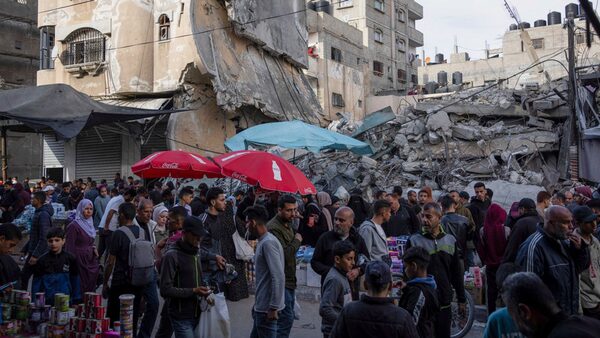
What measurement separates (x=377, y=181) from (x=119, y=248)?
466 inches

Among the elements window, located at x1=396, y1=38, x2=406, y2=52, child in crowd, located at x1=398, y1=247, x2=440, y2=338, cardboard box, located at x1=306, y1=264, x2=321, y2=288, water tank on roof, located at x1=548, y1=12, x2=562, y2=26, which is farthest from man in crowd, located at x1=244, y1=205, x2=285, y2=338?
water tank on roof, located at x1=548, y1=12, x2=562, y2=26

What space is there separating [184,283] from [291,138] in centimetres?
768

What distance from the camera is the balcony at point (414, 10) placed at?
156ft

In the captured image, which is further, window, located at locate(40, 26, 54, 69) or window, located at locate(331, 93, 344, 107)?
window, located at locate(331, 93, 344, 107)

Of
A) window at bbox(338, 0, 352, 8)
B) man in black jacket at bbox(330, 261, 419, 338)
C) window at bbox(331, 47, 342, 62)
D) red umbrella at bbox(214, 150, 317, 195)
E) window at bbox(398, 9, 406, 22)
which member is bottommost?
man in black jacket at bbox(330, 261, 419, 338)

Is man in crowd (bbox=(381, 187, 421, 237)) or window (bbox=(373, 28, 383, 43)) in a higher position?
window (bbox=(373, 28, 383, 43))

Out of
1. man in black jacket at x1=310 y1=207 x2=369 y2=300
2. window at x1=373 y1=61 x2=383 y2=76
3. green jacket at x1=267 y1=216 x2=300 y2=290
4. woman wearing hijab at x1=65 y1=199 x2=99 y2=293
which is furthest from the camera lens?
window at x1=373 y1=61 x2=383 y2=76

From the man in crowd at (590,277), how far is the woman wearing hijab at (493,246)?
1869 millimetres

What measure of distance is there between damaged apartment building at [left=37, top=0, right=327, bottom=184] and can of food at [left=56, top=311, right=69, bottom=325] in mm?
14380

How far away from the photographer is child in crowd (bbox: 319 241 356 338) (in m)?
4.54

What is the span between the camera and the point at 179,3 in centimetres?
2045

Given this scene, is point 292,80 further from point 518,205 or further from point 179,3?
point 518,205

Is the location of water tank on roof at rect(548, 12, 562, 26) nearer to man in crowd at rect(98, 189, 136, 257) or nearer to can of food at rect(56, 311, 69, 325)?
man in crowd at rect(98, 189, 136, 257)

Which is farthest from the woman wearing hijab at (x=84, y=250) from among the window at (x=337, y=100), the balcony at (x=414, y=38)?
the balcony at (x=414, y=38)
